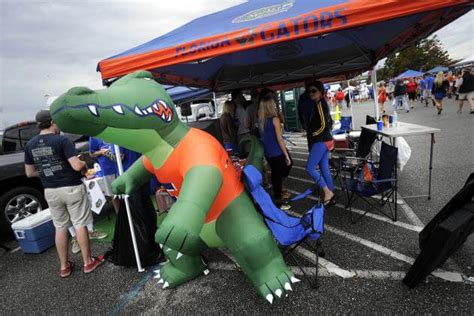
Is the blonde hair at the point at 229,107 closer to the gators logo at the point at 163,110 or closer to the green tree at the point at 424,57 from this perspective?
the gators logo at the point at 163,110

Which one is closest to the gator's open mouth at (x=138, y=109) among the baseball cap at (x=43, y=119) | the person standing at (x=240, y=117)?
the baseball cap at (x=43, y=119)

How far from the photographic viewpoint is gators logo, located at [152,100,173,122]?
6.19 feet

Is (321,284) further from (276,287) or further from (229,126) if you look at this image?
(229,126)

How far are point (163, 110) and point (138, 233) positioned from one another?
1.63m

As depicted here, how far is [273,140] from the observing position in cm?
381

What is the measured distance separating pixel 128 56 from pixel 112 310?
7.69ft

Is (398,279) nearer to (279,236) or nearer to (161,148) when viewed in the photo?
(279,236)

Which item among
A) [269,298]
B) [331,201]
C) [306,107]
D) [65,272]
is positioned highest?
[306,107]

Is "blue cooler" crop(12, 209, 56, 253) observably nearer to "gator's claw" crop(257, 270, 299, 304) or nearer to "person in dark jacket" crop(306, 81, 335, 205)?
"gator's claw" crop(257, 270, 299, 304)

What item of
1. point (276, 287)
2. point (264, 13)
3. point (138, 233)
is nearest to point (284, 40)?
point (264, 13)

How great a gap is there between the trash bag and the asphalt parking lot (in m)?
0.15

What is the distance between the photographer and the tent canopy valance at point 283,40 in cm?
205

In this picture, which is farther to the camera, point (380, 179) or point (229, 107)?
point (229, 107)

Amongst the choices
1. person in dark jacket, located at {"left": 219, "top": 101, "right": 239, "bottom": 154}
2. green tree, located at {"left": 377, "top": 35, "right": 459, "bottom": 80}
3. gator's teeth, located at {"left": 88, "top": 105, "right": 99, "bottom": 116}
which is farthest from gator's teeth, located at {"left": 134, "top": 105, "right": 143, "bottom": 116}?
green tree, located at {"left": 377, "top": 35, "right": 459, "bottom": 80}
